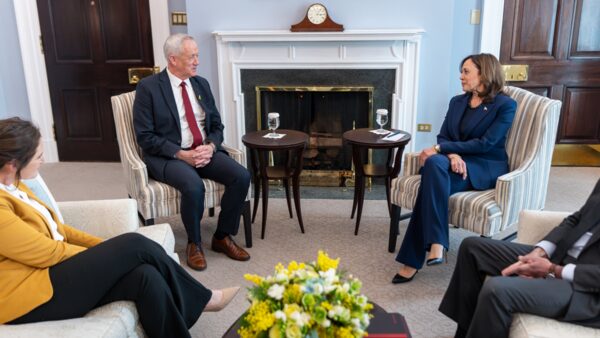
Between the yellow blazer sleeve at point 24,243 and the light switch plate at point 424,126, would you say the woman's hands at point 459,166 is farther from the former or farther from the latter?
the yellow blazer sleeve at point 24,243

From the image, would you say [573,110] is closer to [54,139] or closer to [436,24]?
[436,24]

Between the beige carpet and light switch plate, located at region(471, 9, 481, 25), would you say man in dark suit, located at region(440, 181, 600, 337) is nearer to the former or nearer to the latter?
the beige carpet

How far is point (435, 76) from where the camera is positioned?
3.97 metres

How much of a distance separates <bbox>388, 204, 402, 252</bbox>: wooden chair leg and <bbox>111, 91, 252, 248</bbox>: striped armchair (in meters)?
0.81

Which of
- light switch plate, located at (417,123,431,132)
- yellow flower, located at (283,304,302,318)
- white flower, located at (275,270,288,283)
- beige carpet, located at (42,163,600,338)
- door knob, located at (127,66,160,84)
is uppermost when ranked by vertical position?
door knob, located at (127,66,160,84)

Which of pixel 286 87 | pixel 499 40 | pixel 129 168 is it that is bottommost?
pixel 129 168

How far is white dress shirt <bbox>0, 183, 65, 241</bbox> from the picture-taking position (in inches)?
71.4

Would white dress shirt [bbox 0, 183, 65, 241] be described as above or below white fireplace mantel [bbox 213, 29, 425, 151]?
below

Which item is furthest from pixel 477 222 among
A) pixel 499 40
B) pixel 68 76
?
pixel 68 76

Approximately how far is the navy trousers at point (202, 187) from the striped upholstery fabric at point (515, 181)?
86cm

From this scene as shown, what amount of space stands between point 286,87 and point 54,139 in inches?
88.5

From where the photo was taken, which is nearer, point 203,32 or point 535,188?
point 535,188

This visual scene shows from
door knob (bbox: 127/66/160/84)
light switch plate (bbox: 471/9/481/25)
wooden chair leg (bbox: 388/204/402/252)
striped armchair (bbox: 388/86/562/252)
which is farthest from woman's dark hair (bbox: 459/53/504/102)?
door knob (bbox: 127/66/160/84)

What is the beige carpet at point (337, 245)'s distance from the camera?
2483mm
